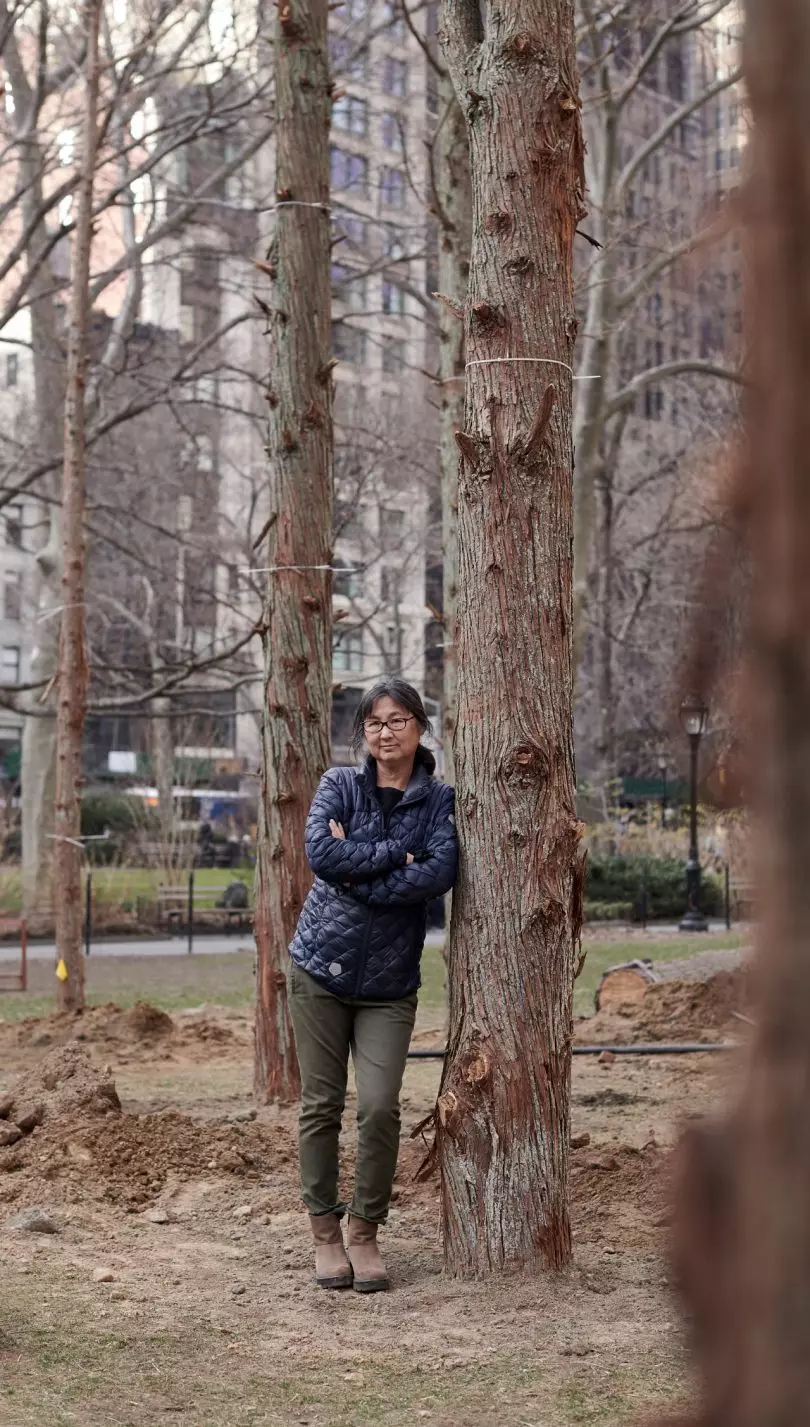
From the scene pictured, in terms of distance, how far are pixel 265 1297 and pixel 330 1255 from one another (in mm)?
263

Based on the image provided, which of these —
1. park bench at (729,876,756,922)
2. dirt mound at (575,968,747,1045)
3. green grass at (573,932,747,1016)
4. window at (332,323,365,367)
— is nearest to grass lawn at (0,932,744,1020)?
green grass at (573,932,747,1016)

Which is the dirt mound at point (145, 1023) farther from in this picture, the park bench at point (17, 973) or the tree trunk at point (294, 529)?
the park bench at point (17, 973)

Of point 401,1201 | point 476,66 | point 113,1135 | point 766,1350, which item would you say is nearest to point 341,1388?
point 401,1201

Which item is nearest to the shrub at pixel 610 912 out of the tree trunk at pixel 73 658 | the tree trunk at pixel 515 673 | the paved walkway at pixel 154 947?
the paved walkway at pixel 154 947

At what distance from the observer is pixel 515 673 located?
5.51 meters

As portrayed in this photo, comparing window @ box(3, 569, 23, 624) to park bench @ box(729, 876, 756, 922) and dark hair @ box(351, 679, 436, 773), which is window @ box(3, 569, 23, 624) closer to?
dark hair @ box(351, 679, 436, 773)

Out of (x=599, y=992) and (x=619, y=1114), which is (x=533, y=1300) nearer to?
(x=619, y=1114)

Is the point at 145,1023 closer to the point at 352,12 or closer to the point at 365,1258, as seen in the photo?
the point at 365,1258

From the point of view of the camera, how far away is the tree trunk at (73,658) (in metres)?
13.5

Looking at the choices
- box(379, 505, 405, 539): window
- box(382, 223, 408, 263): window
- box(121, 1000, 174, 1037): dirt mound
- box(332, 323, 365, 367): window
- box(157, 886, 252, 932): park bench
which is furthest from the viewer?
box(332, 323, 365, 367): window

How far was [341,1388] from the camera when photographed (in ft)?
14.5

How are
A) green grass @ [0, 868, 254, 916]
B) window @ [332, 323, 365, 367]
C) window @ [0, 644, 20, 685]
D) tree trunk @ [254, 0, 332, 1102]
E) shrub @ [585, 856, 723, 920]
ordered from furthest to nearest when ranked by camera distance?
window @ [0, 644, 20, 685], window @ [332, 323, 365, 367], shrub @ [585, 856, 723, 920], green grass @ [0, 868, 254, 916], tree trunk @ [254, 0, 332, 1102]

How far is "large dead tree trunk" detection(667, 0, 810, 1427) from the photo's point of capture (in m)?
0.87

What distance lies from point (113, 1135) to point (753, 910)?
6.62 m
